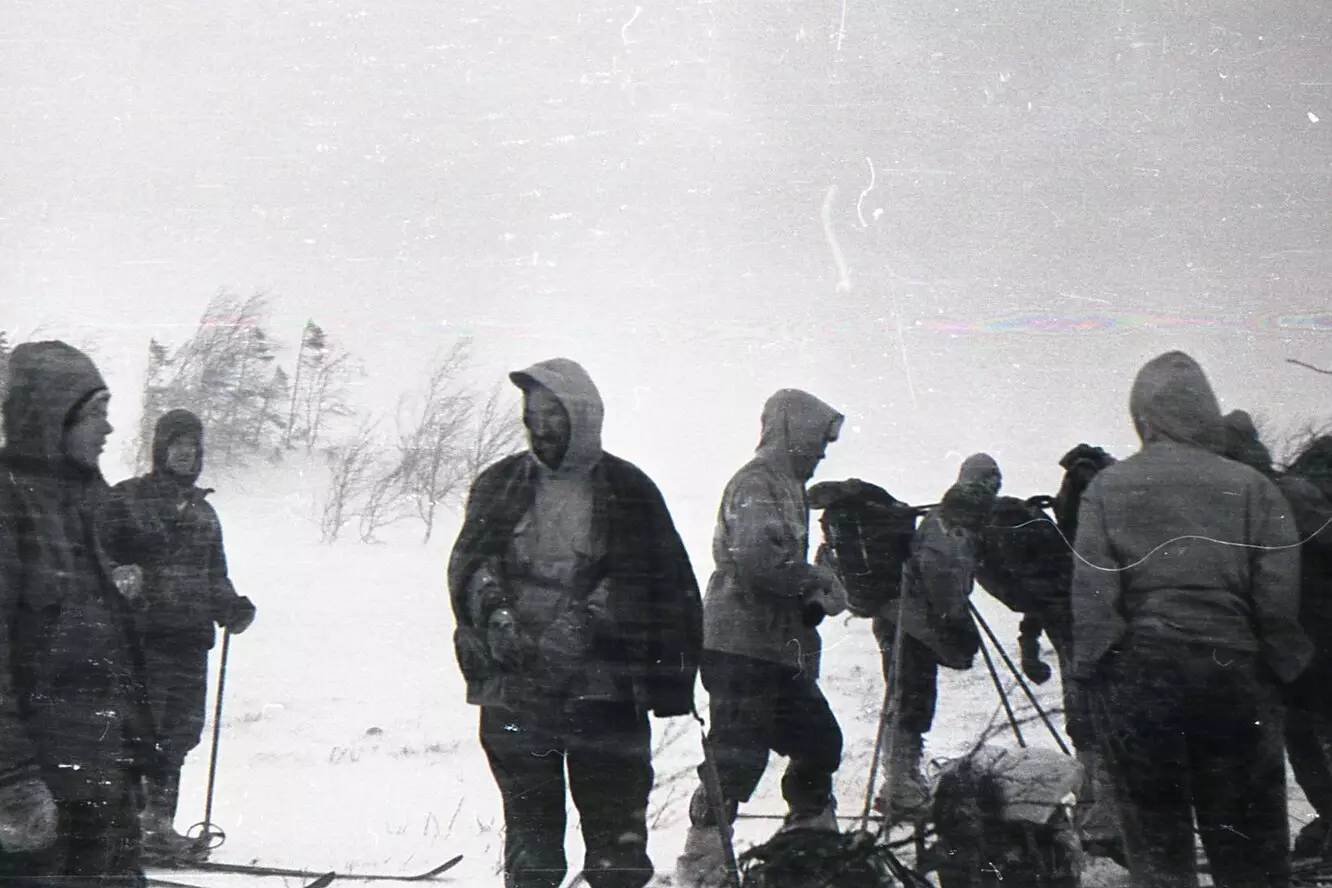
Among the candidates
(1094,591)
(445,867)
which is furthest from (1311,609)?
(445,867)

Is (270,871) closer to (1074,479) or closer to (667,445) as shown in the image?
(667,445)

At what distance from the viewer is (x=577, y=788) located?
→ 1.68m

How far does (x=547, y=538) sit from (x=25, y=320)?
103 centimetres

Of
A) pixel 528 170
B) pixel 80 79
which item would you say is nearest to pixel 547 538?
pixel 528 170

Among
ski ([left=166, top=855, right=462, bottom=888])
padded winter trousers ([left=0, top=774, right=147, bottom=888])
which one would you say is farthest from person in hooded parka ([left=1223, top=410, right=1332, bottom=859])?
padded winter trousers ([left=0, top=774, right=147, bottom=888])

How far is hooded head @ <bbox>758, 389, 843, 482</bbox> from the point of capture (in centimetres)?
167

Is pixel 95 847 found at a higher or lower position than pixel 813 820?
lower

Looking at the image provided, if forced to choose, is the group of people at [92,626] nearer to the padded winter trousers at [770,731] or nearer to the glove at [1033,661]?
the padded winter trousers at [770,731]

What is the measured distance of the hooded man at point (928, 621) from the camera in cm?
165

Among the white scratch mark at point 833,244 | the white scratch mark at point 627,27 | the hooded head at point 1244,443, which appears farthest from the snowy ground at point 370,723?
the white scratch mark at point 627,27

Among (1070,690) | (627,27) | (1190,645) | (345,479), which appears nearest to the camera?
(1190,645)

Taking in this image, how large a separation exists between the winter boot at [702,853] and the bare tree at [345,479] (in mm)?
725

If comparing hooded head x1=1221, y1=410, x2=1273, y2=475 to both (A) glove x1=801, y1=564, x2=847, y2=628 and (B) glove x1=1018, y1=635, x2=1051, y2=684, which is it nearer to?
(B) glove x1=1018, y1=635, x2=1051, y2=684

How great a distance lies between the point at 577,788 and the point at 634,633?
0.87ft
